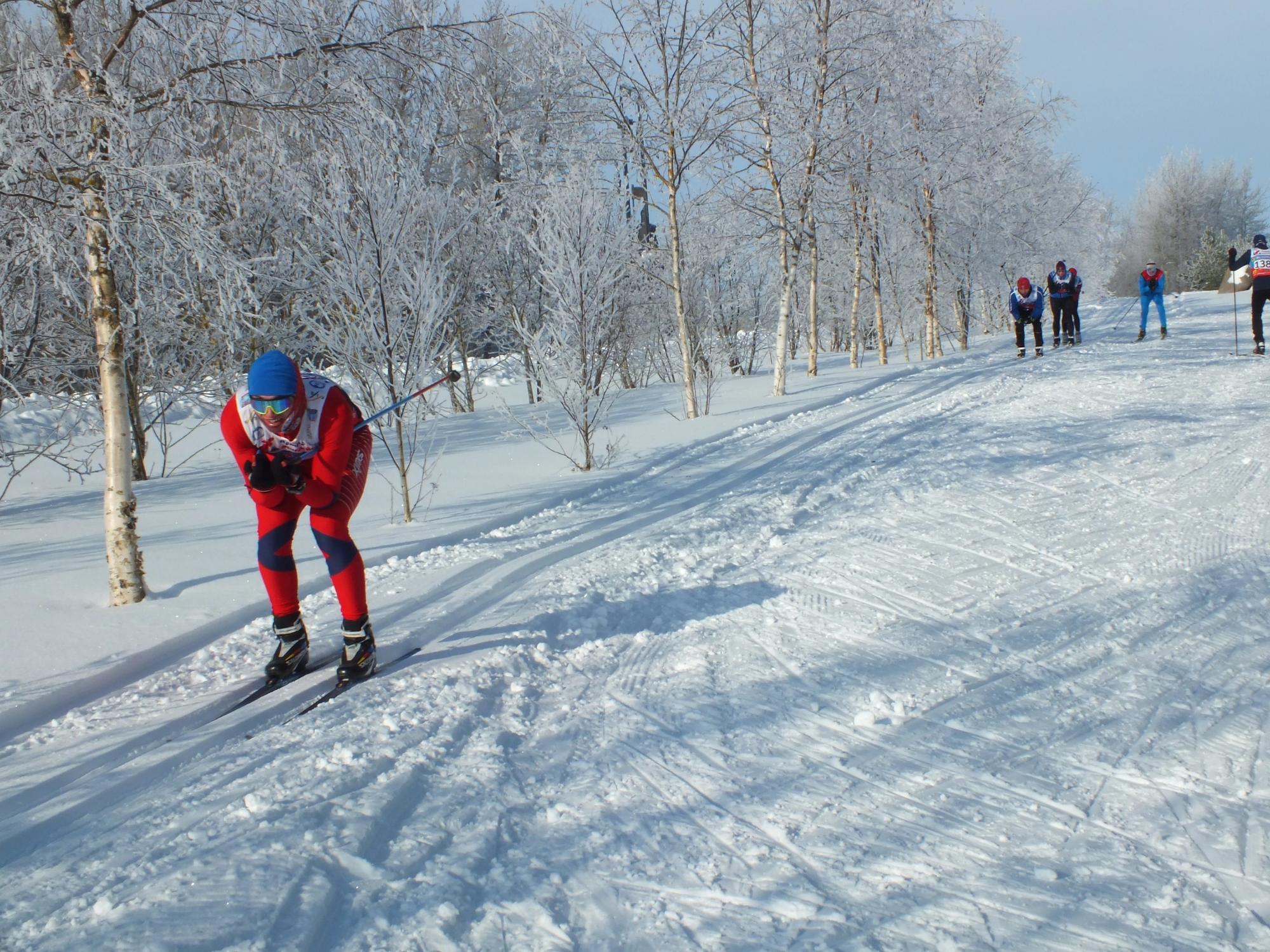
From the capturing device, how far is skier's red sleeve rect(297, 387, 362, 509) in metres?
3.95

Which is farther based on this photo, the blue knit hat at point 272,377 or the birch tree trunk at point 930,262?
the birch tree trunk at point 930,262

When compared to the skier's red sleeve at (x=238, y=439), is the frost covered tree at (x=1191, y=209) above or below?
above

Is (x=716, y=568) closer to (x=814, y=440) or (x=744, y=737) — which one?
(x=744, y=737)

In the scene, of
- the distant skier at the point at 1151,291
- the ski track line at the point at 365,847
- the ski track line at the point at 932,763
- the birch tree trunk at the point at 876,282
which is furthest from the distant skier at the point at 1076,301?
the ski track line at the point at 365,847

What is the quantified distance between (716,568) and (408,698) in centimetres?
249

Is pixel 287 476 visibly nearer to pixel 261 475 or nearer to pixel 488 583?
pixel 261 475

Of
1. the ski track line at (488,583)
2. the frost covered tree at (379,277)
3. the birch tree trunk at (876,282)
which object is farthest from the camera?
the birch tree trunk at (876,282)

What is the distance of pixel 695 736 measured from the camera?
3.38 metres

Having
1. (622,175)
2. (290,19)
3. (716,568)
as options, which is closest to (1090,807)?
(716,568)

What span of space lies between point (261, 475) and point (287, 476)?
14 cm

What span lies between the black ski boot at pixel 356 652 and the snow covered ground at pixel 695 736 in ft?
0.71

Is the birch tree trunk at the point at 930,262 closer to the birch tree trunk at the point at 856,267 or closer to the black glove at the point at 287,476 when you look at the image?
the birch tree trunk at the point at 856,267

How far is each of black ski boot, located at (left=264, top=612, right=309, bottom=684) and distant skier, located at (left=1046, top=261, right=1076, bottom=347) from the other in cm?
1678

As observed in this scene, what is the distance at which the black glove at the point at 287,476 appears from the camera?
12.6 feet
